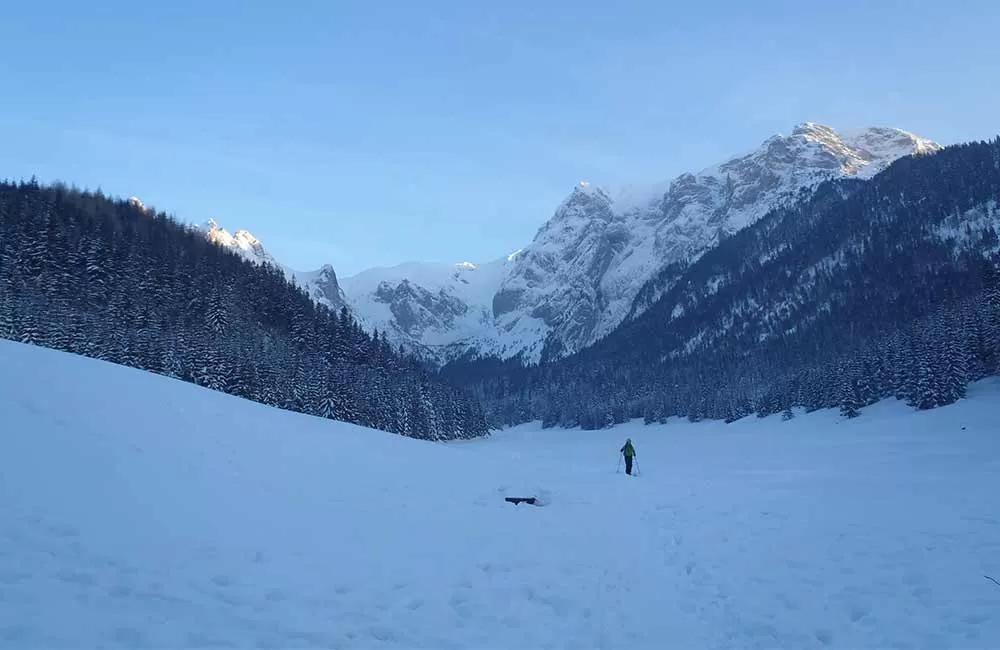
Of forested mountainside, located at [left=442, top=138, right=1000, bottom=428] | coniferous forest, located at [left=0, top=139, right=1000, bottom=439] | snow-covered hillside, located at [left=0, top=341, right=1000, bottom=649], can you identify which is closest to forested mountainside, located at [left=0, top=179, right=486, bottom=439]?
coniferous forest, located at [left=0, top=139, right=1000, bottom=439]

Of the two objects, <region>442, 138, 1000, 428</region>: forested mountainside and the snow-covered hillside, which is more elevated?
<region>442, 138, 1000, 428</region>: forested mountainside

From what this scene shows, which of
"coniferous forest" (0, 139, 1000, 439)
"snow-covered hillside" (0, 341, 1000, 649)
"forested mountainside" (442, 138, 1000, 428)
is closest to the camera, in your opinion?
"snow-covered hillside" (0, 341, 1000, 649)

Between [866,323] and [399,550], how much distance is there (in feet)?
504

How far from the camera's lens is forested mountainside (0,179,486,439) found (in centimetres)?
6019

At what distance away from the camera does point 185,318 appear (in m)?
75.5

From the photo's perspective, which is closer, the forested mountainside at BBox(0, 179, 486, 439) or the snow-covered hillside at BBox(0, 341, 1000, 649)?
the snow-covered hillside at BBox(0, 341, 1000, 649)

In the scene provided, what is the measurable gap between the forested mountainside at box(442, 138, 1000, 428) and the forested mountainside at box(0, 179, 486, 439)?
65.3 metres

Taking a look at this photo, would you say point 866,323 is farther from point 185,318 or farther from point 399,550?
point 399,550

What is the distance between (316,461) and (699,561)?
14.7 meters

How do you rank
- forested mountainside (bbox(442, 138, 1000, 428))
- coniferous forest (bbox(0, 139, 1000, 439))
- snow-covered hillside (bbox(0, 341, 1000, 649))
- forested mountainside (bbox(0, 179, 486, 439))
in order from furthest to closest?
forested mountainside (bbox(442, 138, 1000, 428)) < coniferous forest (bbox(0, 139, 1000, 439)) < forested mountainside (bbox(0, 179, 486, 439)) < snow-covered hillside (bbox(0, 341, 1000, 649))

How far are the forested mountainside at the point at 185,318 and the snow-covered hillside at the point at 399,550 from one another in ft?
130

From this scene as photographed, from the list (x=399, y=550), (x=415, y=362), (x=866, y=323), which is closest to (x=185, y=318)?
(x=415, y=362)

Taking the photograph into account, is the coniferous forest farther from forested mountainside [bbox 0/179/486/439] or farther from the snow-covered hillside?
the snow-covered hillside

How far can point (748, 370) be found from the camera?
498 ft
